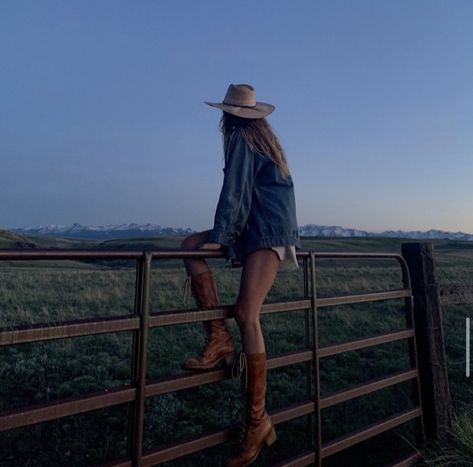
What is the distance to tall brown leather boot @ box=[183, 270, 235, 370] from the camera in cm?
276

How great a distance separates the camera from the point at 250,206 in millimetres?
2896

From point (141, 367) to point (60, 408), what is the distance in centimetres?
41

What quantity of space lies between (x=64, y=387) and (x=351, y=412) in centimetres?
321

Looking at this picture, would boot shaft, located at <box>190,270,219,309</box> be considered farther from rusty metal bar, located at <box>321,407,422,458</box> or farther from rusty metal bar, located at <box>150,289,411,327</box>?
rusty metal bar, located at <box>321,407,422,458</box>

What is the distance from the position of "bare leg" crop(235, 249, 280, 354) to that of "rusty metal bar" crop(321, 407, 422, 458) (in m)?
1.02

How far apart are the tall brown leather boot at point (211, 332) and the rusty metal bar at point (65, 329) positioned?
0.50m

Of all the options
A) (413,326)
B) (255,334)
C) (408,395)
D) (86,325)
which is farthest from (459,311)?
(86,325)

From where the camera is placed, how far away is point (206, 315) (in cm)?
269

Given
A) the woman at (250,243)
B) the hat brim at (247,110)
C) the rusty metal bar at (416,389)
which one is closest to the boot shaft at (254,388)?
the woman at (250,243)

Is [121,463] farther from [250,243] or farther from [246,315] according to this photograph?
[250,243]

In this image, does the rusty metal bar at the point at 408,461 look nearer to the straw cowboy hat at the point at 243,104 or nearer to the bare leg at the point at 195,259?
the bare leg at the point at 195,259

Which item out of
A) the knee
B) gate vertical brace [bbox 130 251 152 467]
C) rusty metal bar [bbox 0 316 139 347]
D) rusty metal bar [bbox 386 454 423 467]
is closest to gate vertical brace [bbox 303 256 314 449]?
the knee

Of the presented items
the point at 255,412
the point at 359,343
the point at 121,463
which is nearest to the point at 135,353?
the point at 121,463

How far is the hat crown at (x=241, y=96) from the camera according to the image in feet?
10.1
